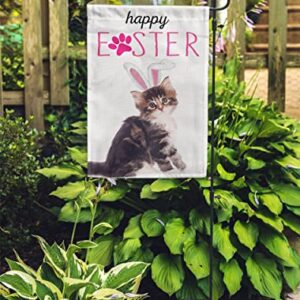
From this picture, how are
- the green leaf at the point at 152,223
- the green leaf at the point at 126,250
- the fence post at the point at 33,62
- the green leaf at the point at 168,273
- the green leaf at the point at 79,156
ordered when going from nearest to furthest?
the green leaf at the point at 168,273 < the green leaf at the point at 126,250 < the green leaf at the point at 152,223 < the green leaf at the point at 79,156 < the fence post at the point at 33,62

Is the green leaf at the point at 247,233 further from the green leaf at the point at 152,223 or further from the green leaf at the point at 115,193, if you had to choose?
the green leaf at the point at 115,193

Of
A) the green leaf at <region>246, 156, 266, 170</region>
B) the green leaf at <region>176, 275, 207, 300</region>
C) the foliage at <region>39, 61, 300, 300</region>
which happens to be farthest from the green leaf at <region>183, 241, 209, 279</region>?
the green leaf at <region>246, 156, 266, 170</region>

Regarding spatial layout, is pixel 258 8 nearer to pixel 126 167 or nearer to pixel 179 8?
pixel 179 8

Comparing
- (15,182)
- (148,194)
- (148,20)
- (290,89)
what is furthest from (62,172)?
(290,89)

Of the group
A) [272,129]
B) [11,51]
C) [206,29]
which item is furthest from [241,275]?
[11,51]

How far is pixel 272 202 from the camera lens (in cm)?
447

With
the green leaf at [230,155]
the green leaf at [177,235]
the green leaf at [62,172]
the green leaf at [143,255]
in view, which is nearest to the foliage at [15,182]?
the green leaf at [62,172]

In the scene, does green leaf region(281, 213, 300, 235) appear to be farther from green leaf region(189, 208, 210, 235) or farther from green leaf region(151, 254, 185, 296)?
green leaf region(151, 254, 185, 296)

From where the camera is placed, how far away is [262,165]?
4605mm

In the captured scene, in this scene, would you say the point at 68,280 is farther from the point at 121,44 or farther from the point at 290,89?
the point at 290,89

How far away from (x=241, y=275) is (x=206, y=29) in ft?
4.58

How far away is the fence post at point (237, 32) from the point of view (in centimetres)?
582

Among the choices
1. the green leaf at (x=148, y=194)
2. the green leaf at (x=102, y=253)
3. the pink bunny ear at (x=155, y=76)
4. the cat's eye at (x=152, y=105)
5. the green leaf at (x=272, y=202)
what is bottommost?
the green leaf at (x=102, y=253)

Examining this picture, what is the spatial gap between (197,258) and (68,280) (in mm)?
1109
